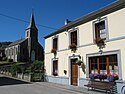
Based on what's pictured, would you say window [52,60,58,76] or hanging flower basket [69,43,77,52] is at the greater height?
hanging flower basket [69,43,77,52]

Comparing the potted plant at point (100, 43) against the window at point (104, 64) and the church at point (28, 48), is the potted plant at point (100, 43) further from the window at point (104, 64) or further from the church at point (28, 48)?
the church at point (28, 48)

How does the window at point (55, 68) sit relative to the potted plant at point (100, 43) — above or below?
below

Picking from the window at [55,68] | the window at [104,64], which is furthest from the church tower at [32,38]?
the window at [104,64]

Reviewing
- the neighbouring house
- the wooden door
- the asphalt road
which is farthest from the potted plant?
the asphalt road

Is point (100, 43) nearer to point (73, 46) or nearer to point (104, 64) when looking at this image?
point (104, 64)

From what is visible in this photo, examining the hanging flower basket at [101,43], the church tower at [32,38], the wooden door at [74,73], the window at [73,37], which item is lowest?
the wooden door at [74,73]

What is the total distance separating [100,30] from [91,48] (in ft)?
5.03

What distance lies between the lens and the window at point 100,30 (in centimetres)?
1318

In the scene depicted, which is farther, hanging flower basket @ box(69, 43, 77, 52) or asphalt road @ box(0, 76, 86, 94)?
hanging flower basket @ box(69, 43, 77, 52)

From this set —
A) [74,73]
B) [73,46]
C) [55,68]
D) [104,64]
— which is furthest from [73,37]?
[104,64]

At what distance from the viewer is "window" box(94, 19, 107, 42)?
13.2 m

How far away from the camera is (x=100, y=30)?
537 inches

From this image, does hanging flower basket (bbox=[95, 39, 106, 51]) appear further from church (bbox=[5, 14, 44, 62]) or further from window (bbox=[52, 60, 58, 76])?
church (bbox=[5, 14, 44, 62])

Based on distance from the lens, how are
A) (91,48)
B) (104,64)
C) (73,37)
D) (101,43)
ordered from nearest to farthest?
(104,64) → (101,43) → (91,48) → (73,37)
